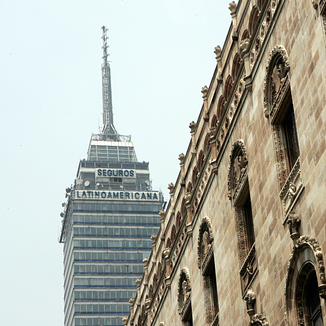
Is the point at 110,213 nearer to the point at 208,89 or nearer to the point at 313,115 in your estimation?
the point at 208,89

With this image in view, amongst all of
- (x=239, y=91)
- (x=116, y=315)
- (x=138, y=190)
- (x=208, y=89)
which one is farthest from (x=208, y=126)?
(x=138, y=190)

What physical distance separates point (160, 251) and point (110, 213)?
5209 inches

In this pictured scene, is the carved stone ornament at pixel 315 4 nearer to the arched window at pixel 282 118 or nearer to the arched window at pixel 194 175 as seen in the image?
the arched window at pixel 282 118

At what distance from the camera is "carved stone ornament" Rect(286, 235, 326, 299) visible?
24.5 metres

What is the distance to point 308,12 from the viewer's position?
27172 mm

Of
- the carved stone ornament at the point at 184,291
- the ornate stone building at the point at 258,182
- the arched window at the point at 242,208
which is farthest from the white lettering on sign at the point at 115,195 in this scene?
the arched window at the point at 242,208

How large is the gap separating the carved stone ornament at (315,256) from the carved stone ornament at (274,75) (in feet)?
19.0

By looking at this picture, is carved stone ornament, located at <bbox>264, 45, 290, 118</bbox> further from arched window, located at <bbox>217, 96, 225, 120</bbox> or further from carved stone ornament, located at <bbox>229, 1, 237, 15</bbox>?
arched window, located at <bbox>217, 96, 225, 120</bbox>

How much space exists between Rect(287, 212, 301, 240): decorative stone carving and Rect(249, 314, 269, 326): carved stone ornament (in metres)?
3.71

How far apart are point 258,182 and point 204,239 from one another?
8.69 meters

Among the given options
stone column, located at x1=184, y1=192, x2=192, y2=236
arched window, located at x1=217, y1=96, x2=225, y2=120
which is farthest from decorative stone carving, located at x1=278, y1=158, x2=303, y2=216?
stone column, located at x1=184, y1=192, x2=192, y2=236

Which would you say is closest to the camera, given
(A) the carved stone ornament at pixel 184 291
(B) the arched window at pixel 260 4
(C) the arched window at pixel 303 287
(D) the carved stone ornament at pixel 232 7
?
(C) the arched window at pixel 303 287

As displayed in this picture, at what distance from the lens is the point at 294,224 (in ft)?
87.1

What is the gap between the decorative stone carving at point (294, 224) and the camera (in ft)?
86.6
